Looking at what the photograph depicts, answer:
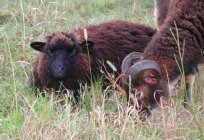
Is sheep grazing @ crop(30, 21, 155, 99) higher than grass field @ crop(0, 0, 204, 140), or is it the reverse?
sheep grazing @ crop(30, 21, 155, 99)

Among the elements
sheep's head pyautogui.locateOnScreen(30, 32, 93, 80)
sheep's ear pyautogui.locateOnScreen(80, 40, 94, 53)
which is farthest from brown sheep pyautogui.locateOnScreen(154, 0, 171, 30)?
sheep's head pyautogui.locateOnScreen(30, 32, 93, 80)

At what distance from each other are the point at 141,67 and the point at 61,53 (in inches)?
57.6

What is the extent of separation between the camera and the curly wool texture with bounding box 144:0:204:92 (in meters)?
6.90

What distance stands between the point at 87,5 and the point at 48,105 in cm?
681

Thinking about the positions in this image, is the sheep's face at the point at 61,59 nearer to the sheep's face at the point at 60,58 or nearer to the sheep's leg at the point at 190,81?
the sheep's face at the point at 60,58

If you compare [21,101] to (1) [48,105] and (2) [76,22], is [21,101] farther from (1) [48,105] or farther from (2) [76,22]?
(2) [76,22]

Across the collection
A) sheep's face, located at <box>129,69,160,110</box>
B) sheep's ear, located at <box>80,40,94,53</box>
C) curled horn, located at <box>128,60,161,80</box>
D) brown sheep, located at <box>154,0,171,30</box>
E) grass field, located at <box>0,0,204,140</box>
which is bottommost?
grass field, located at <box>0,0,204,140</box>

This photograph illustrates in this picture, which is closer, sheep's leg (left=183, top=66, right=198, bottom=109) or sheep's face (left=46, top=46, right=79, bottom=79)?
sheep's face (left=46, top=46, right=79, bottom=79)

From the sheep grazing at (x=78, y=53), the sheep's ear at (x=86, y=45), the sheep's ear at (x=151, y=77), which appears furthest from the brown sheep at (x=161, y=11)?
the sheep's ear at (x=151, y=77)

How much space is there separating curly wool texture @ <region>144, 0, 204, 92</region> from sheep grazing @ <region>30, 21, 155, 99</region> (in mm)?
1048

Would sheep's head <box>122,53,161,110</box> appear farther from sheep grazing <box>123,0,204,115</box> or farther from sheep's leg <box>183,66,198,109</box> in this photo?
sheep's leg <box>183,66,198,109</box>

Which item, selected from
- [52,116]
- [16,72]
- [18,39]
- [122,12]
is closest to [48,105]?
[52,116]

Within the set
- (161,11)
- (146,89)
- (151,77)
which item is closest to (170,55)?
(151,77)

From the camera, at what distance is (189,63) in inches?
282
